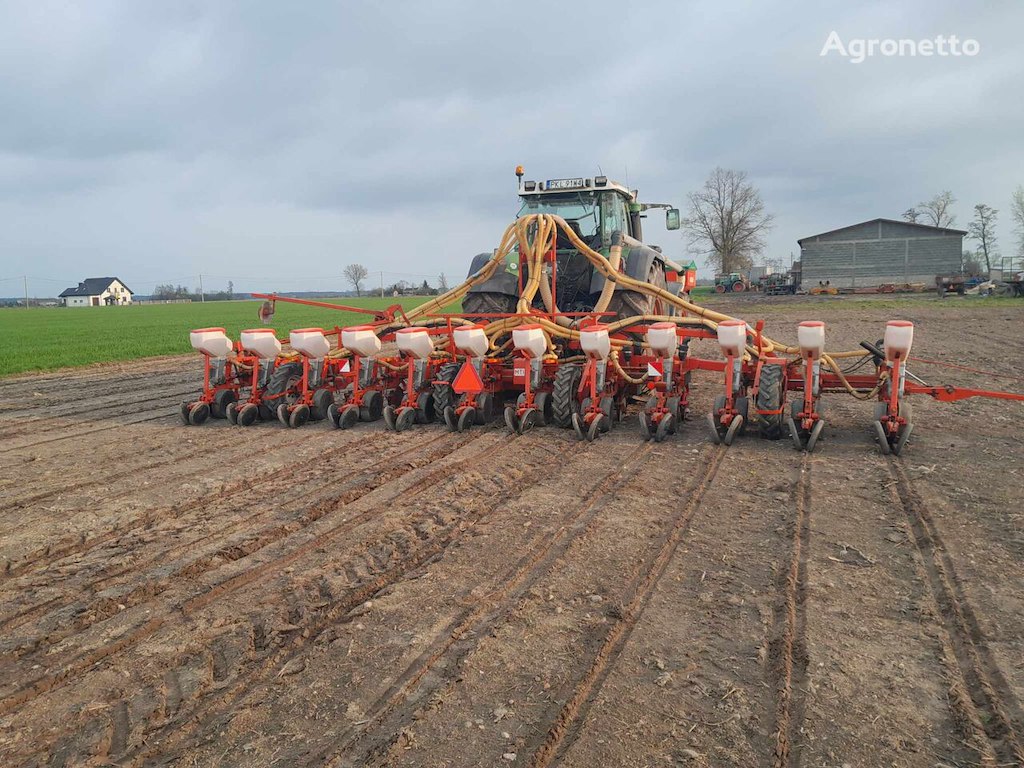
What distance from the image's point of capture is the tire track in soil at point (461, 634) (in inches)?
95.4

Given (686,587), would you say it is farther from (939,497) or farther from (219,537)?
(219,537)

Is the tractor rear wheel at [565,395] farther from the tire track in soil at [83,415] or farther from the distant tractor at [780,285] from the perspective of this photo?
the distant tractor at [780,285]

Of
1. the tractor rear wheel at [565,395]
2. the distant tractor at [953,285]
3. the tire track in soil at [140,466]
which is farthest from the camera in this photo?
the distant tractor at [953,285]

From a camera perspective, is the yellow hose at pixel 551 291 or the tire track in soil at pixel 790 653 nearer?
the tire track in soil at pixel 790 653

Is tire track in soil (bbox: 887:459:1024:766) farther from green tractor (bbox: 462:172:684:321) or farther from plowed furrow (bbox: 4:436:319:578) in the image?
green tractor (bbox: 462:172:684:321)

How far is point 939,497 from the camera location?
Answer: 4.79m

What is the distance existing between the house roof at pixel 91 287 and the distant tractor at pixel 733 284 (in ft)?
278

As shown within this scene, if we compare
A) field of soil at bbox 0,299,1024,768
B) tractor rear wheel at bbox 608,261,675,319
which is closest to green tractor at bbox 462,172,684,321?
tractor rear wheel at bbox 608,261,675,319

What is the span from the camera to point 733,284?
53.0 m

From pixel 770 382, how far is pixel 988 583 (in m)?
3.18

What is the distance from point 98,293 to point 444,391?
10767cm

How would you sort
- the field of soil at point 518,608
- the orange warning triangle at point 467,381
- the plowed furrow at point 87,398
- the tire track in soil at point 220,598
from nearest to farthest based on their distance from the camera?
the field of soil at point 518,608, the tire track in soil at point 220,598, the orange warning triangle at point 467,381, the plowed furrow at point 87,398

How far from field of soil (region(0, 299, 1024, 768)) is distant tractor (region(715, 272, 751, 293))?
4835 cm

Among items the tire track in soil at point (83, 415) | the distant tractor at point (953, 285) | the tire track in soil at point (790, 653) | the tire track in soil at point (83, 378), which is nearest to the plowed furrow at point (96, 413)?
the tire track in soil at point (83, 415)
